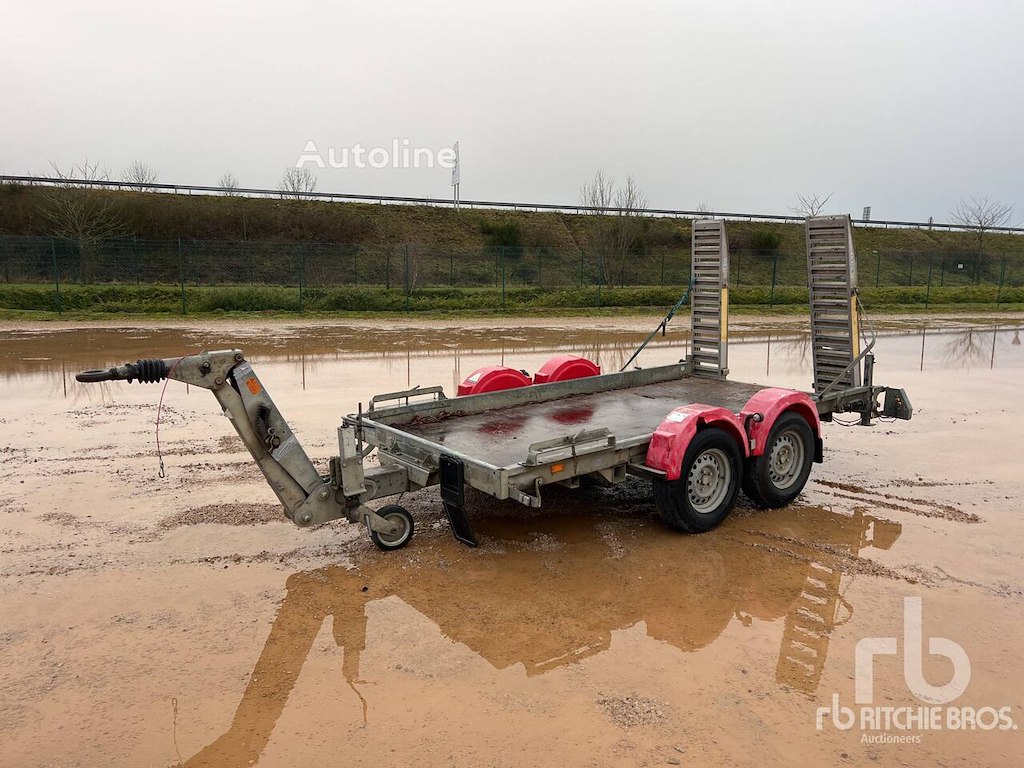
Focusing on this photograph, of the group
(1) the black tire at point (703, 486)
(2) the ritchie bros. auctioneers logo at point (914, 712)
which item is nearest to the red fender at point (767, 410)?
(1) the black tire at point (703, 486)

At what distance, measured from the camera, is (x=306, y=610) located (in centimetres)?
506

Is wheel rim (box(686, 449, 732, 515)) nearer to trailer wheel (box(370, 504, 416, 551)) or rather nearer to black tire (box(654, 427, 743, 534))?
black tire (box(654, 427, 743, 534))

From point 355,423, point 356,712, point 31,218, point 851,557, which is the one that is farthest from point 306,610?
point 31,218

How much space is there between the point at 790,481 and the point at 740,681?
3225 millimetres

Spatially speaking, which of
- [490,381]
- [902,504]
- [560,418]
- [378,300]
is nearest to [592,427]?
[560,418]

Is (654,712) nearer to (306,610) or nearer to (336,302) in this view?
(306,610)

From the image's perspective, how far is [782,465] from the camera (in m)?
7.07

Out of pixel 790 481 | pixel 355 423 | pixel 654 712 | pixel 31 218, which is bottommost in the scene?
pixel 654 712

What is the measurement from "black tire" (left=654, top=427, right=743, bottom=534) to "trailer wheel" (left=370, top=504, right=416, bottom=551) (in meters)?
1.97

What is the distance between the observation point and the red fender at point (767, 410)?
6531 millimetres

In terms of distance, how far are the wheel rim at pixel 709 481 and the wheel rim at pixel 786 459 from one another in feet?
2.26

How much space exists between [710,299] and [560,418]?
2.97 metres

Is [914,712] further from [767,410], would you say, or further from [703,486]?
[767,410]

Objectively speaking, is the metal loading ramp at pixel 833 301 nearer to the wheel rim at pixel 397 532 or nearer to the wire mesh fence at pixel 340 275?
the wheel rim at pixel 397 532
